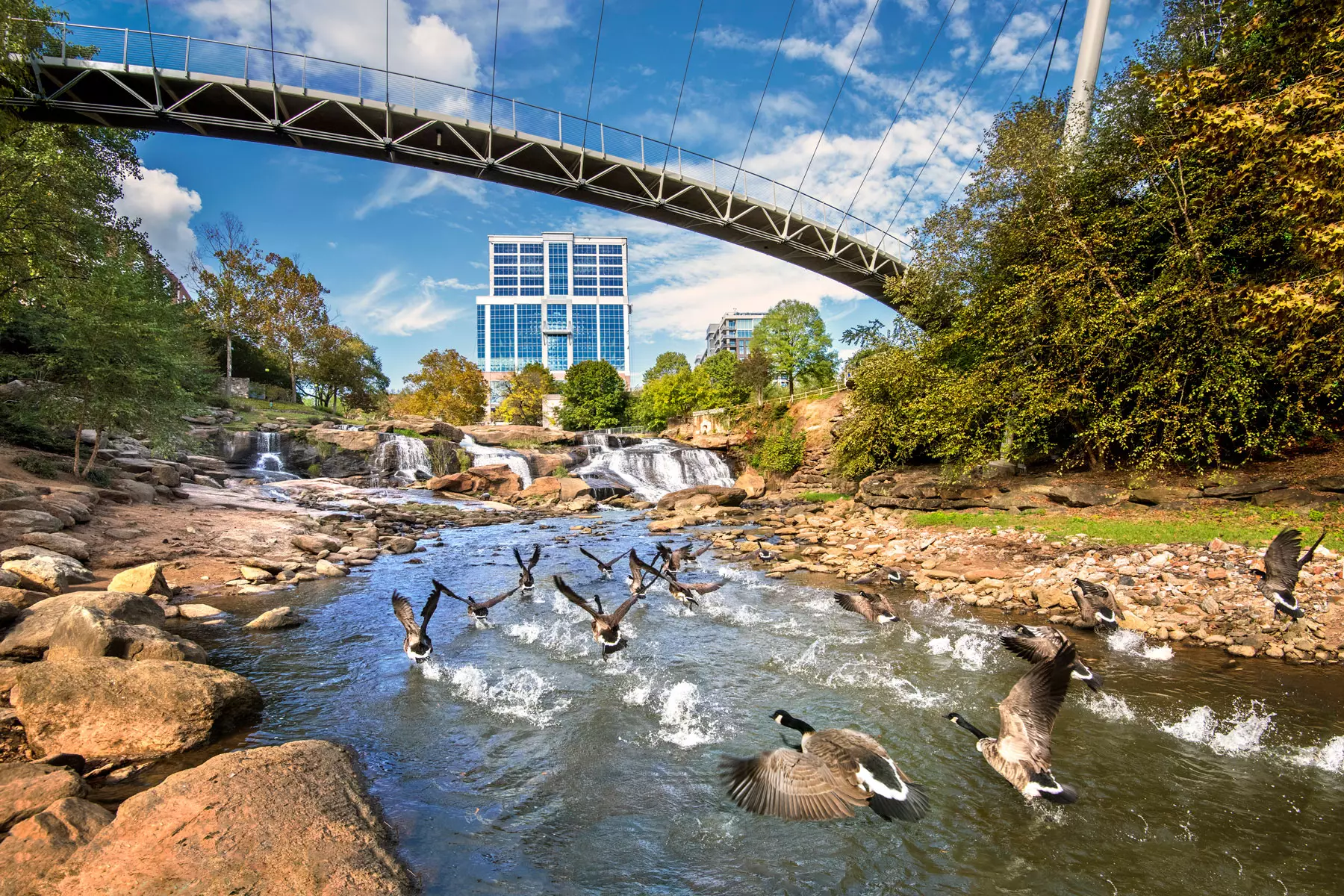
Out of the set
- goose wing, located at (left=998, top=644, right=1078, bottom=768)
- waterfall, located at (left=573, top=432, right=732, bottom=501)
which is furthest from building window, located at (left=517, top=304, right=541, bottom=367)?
goose wing, located at (left=998, top=644, right=1078, bottom=768)

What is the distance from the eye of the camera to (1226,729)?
6.85 metres

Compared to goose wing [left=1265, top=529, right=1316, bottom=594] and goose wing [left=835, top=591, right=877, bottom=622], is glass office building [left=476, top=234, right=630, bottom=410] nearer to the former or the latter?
goose wing [left=835, top=591, right=877, bottom=622]

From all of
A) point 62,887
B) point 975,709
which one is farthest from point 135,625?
point 975,709

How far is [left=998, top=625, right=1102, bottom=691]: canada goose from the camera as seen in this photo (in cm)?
716

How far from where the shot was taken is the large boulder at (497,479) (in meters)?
36.2

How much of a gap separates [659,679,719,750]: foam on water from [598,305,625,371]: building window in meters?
134

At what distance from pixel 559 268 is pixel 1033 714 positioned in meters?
151

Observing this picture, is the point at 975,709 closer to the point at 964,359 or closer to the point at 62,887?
the point at 62,887

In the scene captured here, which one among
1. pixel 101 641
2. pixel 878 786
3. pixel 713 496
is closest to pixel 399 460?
pixel 713 496

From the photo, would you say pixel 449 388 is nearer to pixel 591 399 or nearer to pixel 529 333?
pixel 591 399

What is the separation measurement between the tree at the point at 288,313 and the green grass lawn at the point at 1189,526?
203 ft

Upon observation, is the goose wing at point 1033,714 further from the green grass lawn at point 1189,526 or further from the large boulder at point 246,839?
the green grass lawn at point 1189,526

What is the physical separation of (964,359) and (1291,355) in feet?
35.9

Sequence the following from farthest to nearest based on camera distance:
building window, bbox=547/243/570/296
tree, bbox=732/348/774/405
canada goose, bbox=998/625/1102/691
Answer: building window, bbox=547/243/570/296
tree, bbox=732/348/774/405
canada goose, bbox=998/625/1102/691
